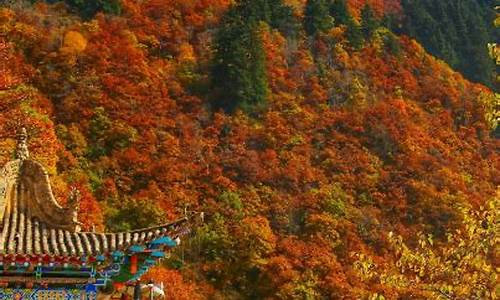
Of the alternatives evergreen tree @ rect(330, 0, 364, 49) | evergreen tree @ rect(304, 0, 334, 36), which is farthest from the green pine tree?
evergreen tree @ rect(330, 0, 364, 49)

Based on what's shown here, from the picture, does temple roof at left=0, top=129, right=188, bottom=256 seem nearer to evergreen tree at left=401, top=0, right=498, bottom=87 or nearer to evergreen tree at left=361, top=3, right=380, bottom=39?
evergreen tree at left=361, top=3, right=380, bottom=39

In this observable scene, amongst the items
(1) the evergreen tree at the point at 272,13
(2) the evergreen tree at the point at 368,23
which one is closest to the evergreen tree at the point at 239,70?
(1) the evergreen tree at the point at 272,13

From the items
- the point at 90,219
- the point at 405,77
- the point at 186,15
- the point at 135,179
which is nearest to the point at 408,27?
the point at 405,77

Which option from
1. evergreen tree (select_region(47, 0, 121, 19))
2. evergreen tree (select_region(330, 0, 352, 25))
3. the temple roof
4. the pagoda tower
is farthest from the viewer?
evergreen tree (select_region(330, 0, 352, 25))

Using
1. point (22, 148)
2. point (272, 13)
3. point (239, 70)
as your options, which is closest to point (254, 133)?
point (239, 70)

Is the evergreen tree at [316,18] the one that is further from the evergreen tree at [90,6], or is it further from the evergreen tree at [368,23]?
the evergreen tree at [90,6]

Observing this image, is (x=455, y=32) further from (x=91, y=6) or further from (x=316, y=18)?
(x=91, y=6)

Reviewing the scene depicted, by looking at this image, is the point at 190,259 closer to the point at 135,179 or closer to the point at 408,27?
the point at 135,179
